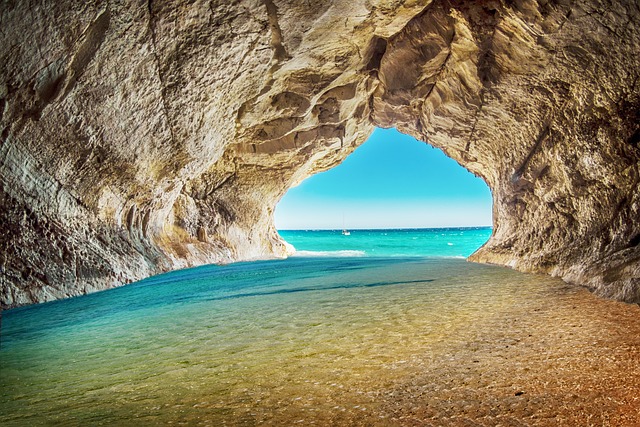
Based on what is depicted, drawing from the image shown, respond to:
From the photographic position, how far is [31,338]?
177 inches

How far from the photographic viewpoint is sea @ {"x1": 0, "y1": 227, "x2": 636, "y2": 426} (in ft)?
8.04

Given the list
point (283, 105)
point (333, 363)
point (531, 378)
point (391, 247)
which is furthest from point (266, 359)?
point (391, 247)

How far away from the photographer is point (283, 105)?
12.7 meters

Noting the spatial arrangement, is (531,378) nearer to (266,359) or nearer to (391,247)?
(266,359)

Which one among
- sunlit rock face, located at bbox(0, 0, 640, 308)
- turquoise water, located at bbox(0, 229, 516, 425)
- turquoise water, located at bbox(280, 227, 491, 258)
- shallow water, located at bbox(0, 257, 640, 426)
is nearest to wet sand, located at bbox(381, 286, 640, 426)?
shallow water, located at bbox(0, 257, 640, 426)

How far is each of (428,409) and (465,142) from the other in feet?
40.7

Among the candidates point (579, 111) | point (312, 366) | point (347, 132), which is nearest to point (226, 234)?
point (347, 132)

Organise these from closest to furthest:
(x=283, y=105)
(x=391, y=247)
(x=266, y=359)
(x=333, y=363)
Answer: (x=333, y=363), (x=266, y=359), (x=283, y=105), (x=391, y=247)

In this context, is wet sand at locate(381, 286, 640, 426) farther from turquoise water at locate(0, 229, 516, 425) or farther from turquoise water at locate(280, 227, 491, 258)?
turquoise water at locate(280, 227, 491, 258)

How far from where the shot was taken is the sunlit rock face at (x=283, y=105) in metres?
6.25

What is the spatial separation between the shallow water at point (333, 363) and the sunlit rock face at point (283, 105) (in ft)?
6.73

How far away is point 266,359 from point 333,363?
0.58m

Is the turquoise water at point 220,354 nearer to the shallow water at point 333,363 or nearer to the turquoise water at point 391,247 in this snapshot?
the shallow water at point 333,363

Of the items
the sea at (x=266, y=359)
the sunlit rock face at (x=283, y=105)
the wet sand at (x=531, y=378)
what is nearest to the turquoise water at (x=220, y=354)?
the sea at (x=266, y=359)
